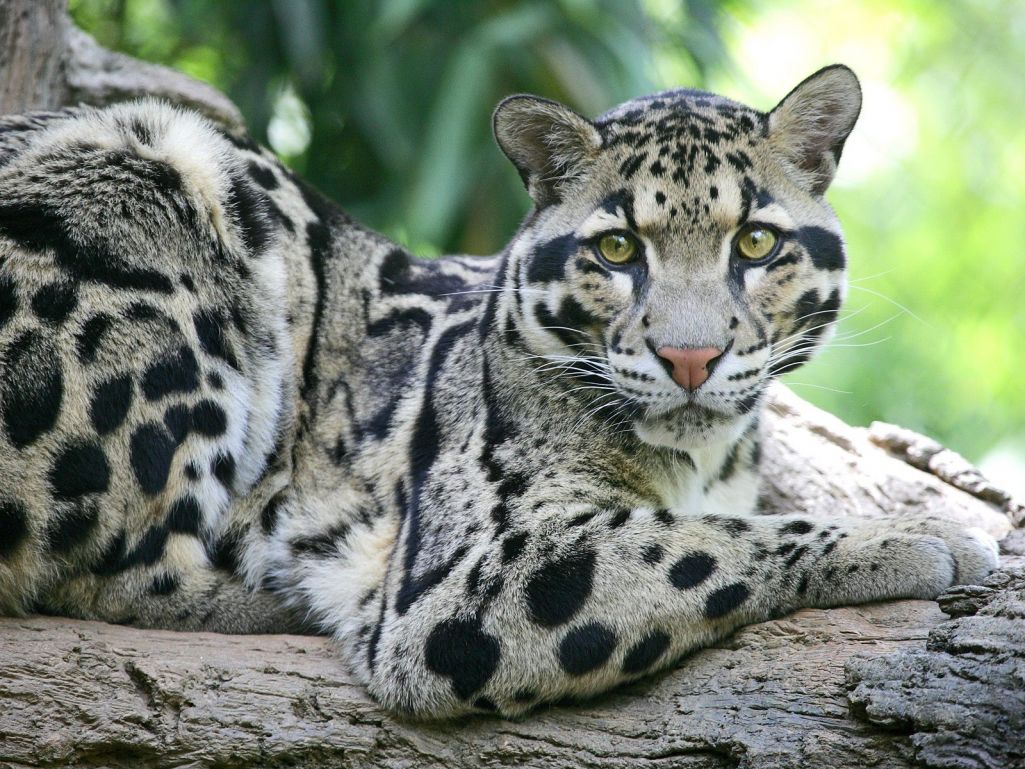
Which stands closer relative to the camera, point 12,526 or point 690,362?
point 690,362

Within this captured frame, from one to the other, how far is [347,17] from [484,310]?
28.9 ft

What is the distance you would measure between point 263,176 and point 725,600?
12.1ft

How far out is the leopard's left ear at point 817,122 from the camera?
222 inches

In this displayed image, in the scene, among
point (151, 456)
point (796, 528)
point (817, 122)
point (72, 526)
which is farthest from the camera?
point (817, 122)

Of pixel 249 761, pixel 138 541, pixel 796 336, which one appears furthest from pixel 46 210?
pixel 796 336

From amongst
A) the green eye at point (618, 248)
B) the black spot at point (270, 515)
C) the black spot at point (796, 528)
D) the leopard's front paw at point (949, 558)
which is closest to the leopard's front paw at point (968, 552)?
the leopard's front paw at point (949, 558)

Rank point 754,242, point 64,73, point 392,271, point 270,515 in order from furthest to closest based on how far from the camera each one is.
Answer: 1. point 64,73
2. point 392,271
3. point 270,515
4. point 754,242

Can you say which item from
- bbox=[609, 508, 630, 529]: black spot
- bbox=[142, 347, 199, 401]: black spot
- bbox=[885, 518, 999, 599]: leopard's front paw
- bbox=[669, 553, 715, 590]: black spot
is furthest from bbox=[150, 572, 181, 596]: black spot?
bbox=[885, 518, 999, 599]: leopard's front paw

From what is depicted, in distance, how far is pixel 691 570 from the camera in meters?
4.93

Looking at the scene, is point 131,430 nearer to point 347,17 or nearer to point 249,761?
point 249,761

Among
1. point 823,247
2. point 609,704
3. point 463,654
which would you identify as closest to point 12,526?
point 463,654

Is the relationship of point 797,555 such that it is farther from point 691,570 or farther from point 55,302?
point 55,302

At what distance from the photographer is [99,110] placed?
6.56m

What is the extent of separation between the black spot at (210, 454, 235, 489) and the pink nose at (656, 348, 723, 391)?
240cm
